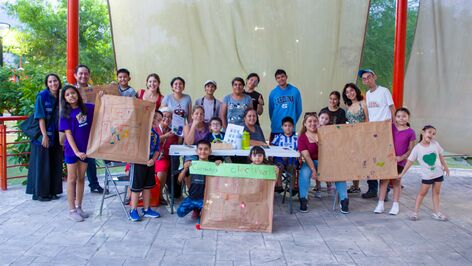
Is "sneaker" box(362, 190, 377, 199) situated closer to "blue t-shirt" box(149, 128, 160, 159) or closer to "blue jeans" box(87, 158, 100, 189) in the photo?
"blue t-shirt" box(149, 128, 160, 159)

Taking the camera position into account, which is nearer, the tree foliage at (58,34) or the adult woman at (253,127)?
the adult woman at (253,127)

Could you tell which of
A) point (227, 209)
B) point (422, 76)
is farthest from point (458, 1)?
point (227, 209)

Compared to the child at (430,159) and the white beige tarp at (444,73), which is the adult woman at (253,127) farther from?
the white beige tarp at (444,73)

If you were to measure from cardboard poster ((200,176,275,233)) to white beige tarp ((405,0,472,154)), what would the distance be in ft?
13.5

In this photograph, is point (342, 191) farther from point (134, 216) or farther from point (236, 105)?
point (134, 216)

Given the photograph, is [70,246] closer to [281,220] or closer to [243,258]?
[243,258]

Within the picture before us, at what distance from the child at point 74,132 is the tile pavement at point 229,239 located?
38 centimetres

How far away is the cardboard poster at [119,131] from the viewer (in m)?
4.03

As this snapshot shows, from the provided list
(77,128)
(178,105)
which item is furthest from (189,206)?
(178,105)

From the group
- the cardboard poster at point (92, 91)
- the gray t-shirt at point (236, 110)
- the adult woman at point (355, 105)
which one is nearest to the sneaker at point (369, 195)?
the adult woman at point (355, 105)

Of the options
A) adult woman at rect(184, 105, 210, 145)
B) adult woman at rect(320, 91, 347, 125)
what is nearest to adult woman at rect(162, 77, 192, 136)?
adult woman at rect(184, 105, 210, 145)

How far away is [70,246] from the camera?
11.3 ft

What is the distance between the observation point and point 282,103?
5.48 m

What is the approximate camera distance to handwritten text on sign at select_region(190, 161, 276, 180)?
12.8 feet
